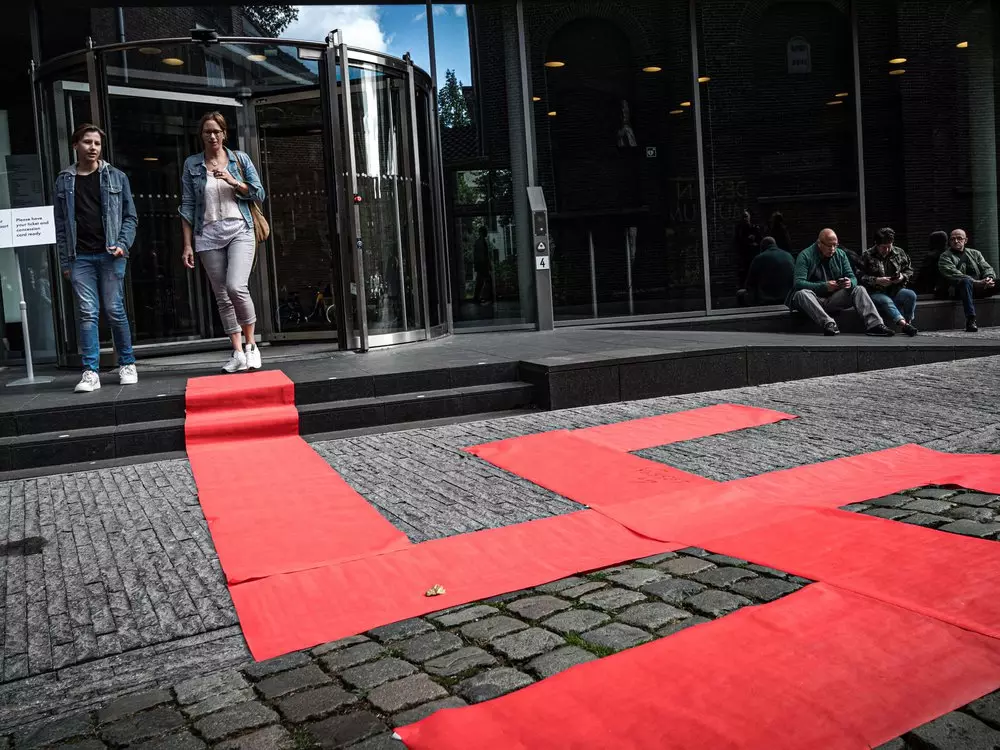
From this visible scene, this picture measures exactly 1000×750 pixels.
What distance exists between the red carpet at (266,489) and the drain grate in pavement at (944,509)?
2.18m

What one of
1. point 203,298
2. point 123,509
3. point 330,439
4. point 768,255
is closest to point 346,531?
point 123,509

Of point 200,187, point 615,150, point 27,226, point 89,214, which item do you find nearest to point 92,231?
point 89,214

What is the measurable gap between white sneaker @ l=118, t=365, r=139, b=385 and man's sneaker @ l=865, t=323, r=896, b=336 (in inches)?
289

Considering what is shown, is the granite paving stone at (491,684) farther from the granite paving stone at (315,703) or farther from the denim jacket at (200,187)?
the denim jacket at (200,187)

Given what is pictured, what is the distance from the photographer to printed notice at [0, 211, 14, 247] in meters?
7.86

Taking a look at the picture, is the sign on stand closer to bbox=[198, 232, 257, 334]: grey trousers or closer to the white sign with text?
the white sign with text

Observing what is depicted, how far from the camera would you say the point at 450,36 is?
11992mm

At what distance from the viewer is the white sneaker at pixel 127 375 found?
7.54m

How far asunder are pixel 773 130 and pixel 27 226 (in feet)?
30.9

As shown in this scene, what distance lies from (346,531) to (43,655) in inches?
57.7

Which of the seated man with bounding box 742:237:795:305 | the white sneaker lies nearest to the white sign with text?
the white sneaker

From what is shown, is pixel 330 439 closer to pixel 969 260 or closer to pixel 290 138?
pixel 290 138

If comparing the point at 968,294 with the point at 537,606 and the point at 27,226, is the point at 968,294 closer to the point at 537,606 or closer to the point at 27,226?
the point at 537,606

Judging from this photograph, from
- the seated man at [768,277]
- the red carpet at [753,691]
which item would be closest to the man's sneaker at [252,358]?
the red carpet at [753,691]
